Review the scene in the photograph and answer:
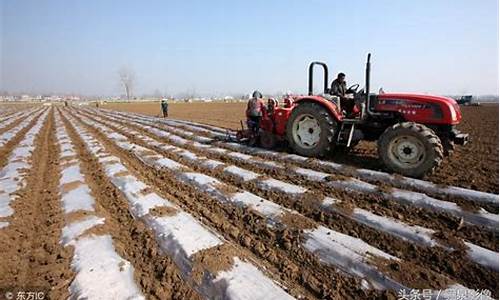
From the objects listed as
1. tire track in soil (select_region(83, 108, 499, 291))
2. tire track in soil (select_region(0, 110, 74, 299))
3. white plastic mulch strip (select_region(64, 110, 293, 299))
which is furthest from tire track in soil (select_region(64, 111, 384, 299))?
tire track in soil (select_region(0, 110, 74, 299))

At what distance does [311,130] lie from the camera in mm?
6582

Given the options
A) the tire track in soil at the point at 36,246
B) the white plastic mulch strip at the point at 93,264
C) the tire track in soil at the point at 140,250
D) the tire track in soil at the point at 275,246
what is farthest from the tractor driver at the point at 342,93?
the tire track in soil at the point at 36,246

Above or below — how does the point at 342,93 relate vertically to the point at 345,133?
above

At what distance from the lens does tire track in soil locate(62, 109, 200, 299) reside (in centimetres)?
247

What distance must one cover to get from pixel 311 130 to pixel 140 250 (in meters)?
4.37

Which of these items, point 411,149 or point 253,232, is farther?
point 411,149

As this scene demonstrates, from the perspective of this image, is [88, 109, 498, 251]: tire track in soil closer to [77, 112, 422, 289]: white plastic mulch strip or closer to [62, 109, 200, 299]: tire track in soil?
[77, 112, 422, 289]: white plastic mulch strip

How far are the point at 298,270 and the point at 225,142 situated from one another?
613 centimetres

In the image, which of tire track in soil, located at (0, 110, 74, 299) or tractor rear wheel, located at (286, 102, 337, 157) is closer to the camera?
tire track in soil, located at (0, 110, 74, 299)

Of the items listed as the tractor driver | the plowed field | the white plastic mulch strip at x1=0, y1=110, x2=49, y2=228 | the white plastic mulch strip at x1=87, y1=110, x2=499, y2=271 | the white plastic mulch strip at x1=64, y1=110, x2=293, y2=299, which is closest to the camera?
the white plastic mulch strip at x1=64, y1=110, x2=293, y2=299

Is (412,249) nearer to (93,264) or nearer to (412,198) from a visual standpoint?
(412,198)

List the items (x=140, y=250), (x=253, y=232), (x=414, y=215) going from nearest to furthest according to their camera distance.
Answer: (x=140, y=250) → (x=253, y=232) → (x=414, y=215)

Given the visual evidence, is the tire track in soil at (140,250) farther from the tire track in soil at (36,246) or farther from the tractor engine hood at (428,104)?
the tractor engine hood at (428,104)

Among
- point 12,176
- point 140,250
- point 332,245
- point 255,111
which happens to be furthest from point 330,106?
point 12,176
